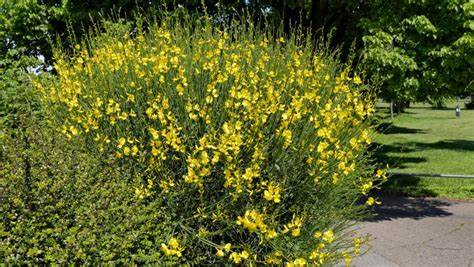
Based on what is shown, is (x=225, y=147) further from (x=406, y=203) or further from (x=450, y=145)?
(x=450, y=145)

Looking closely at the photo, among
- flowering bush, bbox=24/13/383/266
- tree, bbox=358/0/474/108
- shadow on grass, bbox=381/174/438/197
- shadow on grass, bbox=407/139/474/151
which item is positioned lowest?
shadow on grass, bbox=407/139/474/151

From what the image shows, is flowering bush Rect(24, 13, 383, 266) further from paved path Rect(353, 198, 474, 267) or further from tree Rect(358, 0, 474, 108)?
tree Rect(358, 0, 474, 108)

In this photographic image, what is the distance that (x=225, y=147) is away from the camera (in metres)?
3.18

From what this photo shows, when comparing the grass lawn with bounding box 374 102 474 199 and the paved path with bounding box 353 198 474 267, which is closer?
the paved path with bounding box 353 198 474 267

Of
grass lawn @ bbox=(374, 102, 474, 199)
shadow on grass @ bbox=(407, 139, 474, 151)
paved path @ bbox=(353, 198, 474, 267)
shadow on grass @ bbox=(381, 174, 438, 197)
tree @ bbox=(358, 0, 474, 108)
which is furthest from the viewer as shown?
shadow on grass @ bbox=(407, 139, 474, 151)

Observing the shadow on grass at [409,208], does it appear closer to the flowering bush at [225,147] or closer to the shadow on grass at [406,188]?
the shadow on grass at [406,188]

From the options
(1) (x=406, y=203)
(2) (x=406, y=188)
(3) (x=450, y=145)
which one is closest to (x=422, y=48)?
(1) (x=406, y=203)

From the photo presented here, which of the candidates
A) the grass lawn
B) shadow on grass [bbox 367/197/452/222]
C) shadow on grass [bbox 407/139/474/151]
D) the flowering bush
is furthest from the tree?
shadow on grass [bbox 407/139/474/151]

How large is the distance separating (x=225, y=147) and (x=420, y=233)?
13.2ft

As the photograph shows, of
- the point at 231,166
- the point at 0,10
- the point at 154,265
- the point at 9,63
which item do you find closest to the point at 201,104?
the point at 231,166

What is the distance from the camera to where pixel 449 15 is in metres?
6.58

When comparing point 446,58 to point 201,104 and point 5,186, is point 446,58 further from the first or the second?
point 5,186

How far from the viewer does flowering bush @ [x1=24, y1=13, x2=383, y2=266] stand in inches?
132

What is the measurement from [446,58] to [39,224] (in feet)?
18.7
